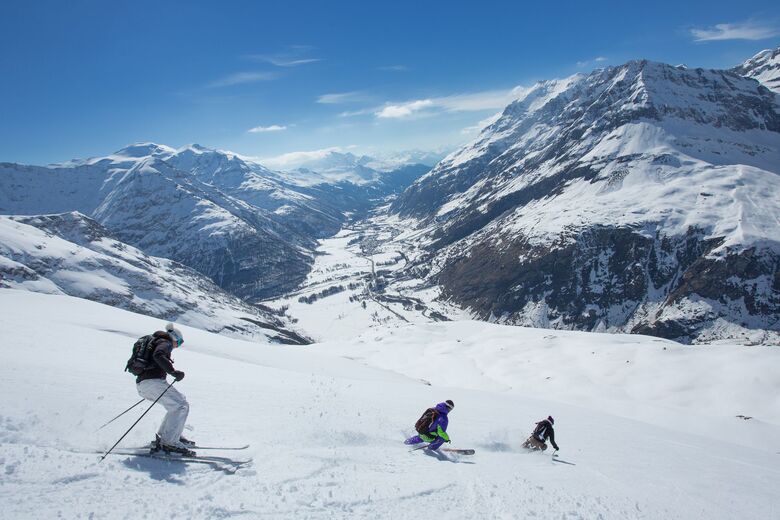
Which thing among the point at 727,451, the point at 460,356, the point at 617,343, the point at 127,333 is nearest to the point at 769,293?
the point at 617,343

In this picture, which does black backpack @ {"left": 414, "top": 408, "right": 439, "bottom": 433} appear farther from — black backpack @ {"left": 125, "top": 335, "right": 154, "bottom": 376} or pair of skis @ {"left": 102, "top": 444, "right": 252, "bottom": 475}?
black backpack @ {"left": 125, "top": 335, "right": 154, "bottom": 376}

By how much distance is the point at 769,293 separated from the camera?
611 ft

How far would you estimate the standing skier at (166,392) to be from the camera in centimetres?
1077

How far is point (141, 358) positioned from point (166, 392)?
1094 millimetres

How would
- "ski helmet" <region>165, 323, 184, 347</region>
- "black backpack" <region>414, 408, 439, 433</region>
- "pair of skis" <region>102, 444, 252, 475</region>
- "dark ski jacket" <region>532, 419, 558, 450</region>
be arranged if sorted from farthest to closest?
1. "dark ski jacket" <region>532, 419, 558, 450</region>
2. "black backpack" <region>414, 408, 439, 433</region>
3. "ski helmet" <region>165, 323, 184, 347</region>
4. "pair of skis" <region>102, 444, 252, 475</region>

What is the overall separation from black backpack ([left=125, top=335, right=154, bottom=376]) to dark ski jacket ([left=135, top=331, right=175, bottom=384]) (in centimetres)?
9

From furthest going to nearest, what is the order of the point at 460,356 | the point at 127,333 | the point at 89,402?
the point at 460,356
the point at 127,333
the point at 89,402

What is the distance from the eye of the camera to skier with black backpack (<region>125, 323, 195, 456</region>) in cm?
1084

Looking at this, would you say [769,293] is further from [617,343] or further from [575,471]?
[575,471]

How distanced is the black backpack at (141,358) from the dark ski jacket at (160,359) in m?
0.09

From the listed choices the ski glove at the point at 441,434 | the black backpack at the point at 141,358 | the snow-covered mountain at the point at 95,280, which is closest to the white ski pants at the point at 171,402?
the black backpack at the point at 141,358

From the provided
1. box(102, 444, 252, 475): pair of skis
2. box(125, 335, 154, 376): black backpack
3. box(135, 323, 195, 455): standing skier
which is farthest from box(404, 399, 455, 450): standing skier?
box(125, 335, 154, 376): black backpack

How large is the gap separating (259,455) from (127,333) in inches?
1000

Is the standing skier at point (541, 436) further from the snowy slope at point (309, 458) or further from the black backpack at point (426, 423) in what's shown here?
the black backpack at point (426, 423)
